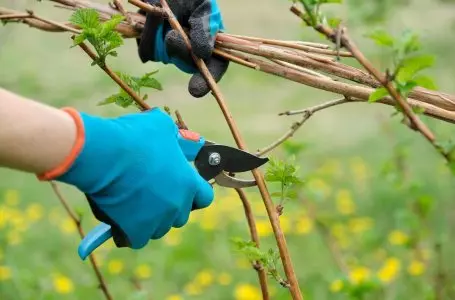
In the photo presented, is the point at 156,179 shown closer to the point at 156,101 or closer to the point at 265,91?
the point at 156,101

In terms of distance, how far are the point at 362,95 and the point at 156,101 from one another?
4.25 meters

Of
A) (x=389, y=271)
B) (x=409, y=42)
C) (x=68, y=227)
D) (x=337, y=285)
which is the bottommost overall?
(x=68, y=227)

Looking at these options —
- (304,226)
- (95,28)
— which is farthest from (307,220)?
(95,28)

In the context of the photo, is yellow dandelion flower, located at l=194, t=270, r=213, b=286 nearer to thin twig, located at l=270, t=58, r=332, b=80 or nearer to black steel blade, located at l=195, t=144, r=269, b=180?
Result: black steel blade, located at l=195, t=144, r=269, b=180

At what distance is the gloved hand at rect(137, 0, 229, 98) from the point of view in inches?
60.7

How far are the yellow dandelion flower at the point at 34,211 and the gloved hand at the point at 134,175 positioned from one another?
2501mm

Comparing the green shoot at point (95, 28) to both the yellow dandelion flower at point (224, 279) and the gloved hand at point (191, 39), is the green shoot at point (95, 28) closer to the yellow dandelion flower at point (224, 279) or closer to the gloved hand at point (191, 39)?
the gloved hand at point (191, 39)

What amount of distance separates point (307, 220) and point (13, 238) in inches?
49.5

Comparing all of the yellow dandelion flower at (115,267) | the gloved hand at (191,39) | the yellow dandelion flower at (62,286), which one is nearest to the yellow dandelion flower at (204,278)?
the yellow dandelion flower at (115,267)

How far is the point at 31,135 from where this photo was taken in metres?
1.23

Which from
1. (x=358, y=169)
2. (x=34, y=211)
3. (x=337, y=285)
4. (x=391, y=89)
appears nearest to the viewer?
(x=391, y=89)

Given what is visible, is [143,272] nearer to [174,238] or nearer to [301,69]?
[174,238]

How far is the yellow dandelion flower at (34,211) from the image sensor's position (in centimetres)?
388

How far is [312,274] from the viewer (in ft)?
10.1
